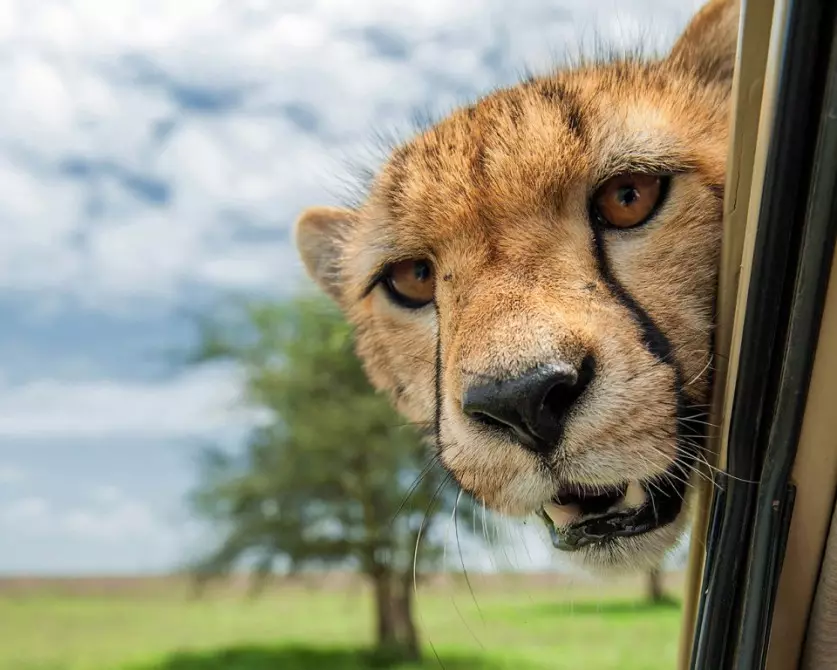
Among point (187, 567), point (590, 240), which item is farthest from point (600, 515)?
point (187, 567)

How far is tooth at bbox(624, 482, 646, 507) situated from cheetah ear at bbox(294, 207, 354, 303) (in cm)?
77

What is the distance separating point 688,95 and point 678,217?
225 millimetres

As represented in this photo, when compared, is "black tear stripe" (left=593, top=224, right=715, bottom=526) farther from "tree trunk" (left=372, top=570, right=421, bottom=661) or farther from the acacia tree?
"tree trunk" (left=372, top=570, right=421, bottom=661)

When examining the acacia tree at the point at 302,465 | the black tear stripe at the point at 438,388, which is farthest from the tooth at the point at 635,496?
the acacia tree at the point at 302,465

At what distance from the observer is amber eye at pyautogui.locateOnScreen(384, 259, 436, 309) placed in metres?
1.17

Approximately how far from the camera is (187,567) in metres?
6.55

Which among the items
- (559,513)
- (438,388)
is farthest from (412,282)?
(559,513)

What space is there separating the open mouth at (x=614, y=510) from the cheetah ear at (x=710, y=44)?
0.58 m

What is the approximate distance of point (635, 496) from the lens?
96 centimetres

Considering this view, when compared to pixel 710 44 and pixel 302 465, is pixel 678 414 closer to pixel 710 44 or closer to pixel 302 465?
pixel 710 44

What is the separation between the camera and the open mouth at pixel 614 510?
947 millimetres

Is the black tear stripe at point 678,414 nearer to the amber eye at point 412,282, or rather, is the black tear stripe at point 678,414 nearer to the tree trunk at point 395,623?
the amber eye at point 412,282

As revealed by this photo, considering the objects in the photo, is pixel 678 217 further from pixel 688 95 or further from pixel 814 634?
pixel 814 634

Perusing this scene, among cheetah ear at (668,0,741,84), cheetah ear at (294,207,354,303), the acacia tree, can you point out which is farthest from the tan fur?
the acacia tree
